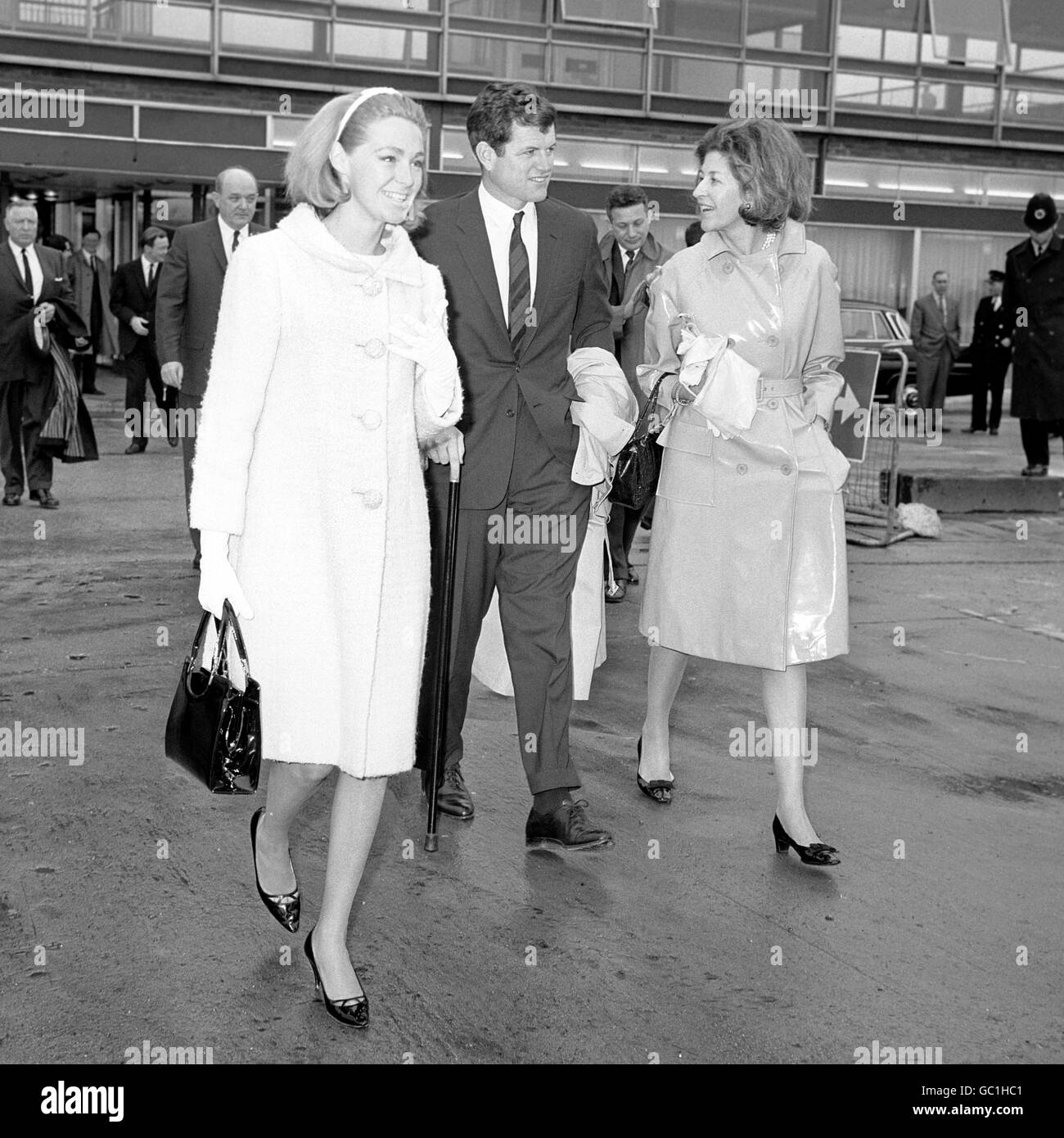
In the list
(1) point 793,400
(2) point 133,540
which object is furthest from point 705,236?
(2) point 133,540

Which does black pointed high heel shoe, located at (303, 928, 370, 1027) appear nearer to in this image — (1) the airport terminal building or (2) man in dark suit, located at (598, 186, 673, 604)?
(2) man in dark suit, located at (598, 186, 673, 604)

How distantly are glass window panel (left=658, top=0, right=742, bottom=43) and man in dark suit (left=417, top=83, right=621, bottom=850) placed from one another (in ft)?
64.9

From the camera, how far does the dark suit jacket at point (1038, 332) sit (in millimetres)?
13648

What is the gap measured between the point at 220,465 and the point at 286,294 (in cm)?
40

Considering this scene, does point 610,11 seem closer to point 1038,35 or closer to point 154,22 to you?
point 154,22

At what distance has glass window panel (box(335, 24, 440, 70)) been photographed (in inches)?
856

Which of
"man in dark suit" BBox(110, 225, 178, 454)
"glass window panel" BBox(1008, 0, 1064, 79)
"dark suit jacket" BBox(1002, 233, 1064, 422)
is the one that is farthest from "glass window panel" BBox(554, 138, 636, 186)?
"dark suit jacket" BBox(1002, 233, 1064, 422)

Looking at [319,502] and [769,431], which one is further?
[769,431]

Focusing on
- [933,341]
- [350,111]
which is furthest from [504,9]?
[350,111]

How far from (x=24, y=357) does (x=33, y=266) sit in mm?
742

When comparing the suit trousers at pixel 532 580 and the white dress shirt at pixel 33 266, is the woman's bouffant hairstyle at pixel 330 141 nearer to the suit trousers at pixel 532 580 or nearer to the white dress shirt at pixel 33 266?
the suit trousers at pixel 532 580

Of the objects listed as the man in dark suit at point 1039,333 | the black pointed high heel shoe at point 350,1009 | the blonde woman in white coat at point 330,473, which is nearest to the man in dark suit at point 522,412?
the blonde woman in white coat at point 330,473

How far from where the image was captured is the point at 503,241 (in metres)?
4.89
